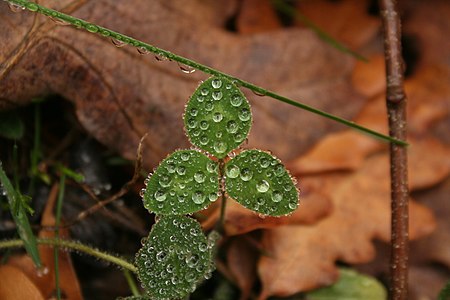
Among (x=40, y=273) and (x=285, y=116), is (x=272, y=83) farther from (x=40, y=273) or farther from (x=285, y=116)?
(x=40, y=273)

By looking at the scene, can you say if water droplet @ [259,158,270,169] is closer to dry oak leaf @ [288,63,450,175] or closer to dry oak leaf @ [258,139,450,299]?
dry oak leaf @ [258,139,450,299]

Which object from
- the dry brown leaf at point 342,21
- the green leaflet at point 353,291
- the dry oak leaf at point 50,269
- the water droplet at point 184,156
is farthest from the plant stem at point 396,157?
the dry oak leaf at point 50,269

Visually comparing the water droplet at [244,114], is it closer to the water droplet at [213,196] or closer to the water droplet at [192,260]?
the water droplet at [213,196]

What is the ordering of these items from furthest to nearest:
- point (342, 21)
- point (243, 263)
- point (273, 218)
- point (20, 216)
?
point (342, 21), point (243, 263), point (273, 218), point (20, 216)

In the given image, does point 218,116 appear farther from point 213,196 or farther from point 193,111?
point 213,196

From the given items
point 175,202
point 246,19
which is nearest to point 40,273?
point 175,202

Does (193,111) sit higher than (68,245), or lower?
higher

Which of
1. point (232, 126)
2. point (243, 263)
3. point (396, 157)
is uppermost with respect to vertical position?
point (396, 157)

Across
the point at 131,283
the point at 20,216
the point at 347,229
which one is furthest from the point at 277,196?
the point at 347,229
